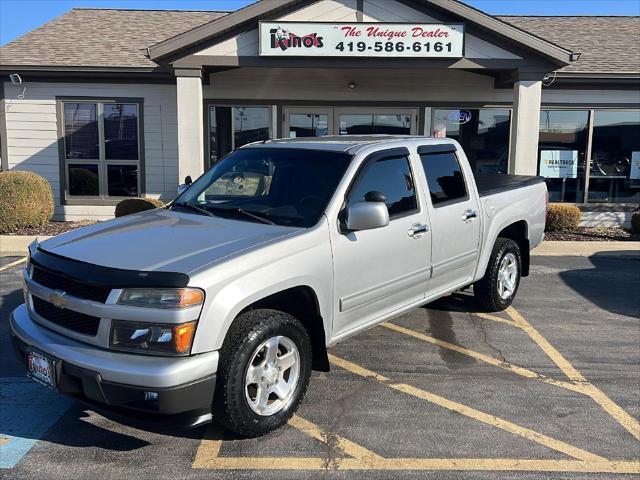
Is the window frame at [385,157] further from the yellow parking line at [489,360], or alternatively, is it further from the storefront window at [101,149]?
the storefront window at [101,149]

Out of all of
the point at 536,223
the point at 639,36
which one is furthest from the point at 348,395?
the point at 639,36

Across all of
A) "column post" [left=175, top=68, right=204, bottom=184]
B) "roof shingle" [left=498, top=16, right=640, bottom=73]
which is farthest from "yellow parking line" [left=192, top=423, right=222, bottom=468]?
"roof shingle" [left=498, top=16, right=640, bottom=73]

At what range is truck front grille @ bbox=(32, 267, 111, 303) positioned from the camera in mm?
3252

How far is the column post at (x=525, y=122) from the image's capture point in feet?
35.9

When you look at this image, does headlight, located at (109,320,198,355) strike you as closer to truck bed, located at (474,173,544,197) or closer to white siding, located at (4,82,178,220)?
truck bed, located at (474,173,544,197)

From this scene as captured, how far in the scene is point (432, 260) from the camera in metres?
4.97

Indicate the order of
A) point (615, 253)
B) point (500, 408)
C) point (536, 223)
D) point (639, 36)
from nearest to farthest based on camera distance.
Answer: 1. point (500, 408)
2. point (536, 223)
3. point (615, 253)
4. point (639, 36)

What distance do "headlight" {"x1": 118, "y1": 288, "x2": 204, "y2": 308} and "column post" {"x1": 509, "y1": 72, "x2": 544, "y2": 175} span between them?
30.7 feet

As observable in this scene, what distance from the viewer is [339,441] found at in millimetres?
3689

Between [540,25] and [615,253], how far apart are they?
8660 millimetres

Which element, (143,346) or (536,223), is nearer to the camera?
(143,346)

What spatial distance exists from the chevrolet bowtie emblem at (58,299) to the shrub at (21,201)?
874 cm

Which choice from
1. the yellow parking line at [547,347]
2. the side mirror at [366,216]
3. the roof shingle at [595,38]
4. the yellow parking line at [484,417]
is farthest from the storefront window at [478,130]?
the side mirror at [366,216]

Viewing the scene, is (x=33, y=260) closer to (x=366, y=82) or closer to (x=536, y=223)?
(x=536, y=223)
